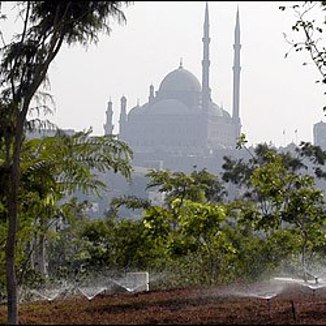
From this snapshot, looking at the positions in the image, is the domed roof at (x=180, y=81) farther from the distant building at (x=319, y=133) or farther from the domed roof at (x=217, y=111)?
the distant building at (x=319, y=133)

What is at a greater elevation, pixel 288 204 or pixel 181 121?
pixel 181 121

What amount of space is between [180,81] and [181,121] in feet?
19.0

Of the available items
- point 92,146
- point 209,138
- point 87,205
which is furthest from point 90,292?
point 209,138

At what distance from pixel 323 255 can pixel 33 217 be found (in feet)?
21.6

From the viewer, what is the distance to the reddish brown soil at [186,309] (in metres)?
8.00

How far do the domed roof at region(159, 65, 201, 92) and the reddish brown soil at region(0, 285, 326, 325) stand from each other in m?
82.3

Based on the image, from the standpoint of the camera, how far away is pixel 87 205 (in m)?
26.3

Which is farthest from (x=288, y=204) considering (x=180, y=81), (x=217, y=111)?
(x=217, y=111)

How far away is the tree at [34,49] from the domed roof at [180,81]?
85.7 metres

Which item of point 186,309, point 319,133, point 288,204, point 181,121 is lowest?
point 186,309

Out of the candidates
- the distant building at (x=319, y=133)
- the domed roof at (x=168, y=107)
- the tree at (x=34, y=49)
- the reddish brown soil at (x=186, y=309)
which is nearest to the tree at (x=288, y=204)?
the reddish brown soil at (x=186, y=309)

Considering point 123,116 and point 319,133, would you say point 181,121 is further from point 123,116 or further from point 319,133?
point 319,133

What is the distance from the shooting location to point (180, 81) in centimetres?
9481

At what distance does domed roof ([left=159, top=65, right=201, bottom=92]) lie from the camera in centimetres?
9412
